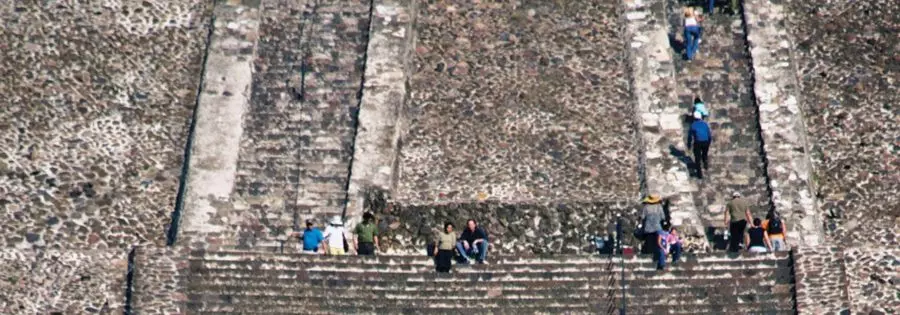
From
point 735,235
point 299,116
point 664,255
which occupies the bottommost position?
point 664,255

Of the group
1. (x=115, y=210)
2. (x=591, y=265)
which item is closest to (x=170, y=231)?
(x=115, y=210)

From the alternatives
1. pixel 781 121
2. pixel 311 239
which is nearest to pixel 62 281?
→ pixel 311 239

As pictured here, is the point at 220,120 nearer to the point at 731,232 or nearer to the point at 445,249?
the point at 445,249

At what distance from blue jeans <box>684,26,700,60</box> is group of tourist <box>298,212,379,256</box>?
6.47 m

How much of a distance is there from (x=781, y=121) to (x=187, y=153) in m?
8.84

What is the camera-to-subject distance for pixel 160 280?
39219 mm

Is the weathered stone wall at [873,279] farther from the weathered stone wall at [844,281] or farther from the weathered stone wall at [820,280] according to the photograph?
the weathered stone wall at [820,280]

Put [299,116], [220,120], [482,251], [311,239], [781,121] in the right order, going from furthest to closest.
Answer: [781,121], [299,116], [220,120], [311,239], [482,251]

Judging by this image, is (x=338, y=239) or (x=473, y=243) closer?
(x=473, y=243)

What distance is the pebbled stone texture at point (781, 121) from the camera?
41312 mm

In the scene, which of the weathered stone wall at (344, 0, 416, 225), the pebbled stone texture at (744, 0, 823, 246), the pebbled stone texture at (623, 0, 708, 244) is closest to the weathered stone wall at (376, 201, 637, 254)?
the pebbled stone texture at (623, 0, 708, 244)

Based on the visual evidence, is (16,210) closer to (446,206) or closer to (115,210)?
(115,210)

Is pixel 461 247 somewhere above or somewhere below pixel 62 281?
above

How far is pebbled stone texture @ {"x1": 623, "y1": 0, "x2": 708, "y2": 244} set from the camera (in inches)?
1612
